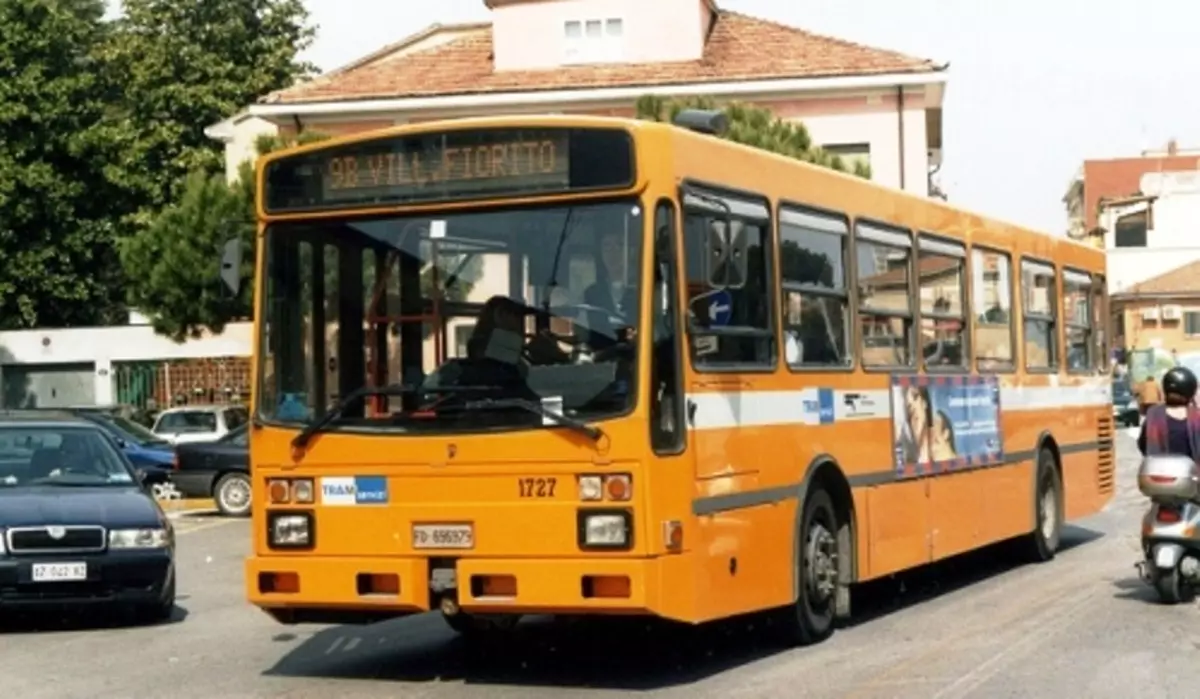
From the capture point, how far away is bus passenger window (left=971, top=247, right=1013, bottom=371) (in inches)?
661

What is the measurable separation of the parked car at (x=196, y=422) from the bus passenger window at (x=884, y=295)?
1117 inches

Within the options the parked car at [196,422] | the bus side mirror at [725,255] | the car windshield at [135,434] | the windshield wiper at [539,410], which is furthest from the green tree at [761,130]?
the windshield wiper at [539,410]

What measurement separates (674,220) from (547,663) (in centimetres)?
298

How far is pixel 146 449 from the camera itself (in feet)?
117

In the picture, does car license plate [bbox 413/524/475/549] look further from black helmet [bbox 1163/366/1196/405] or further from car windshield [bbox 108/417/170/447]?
car windshield [bbox 108/417/170/447]

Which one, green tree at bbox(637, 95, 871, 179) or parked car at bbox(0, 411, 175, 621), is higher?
green tree at bbox(637, 95, 871, 179)

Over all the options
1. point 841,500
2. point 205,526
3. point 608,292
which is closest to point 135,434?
point 205,526

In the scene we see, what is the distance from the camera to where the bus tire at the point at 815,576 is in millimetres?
12688

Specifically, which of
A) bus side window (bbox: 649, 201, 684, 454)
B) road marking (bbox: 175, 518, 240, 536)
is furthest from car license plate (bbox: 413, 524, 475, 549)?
road marking (bbox: 175, 518, 240, 536)

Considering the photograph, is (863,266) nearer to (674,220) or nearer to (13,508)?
(674,220)

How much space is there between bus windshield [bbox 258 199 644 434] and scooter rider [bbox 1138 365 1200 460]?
5.52 meters

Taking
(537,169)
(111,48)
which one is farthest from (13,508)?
(111,48)

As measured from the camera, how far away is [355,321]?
11695 mm

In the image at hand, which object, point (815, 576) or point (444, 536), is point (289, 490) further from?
point (815, 576)
